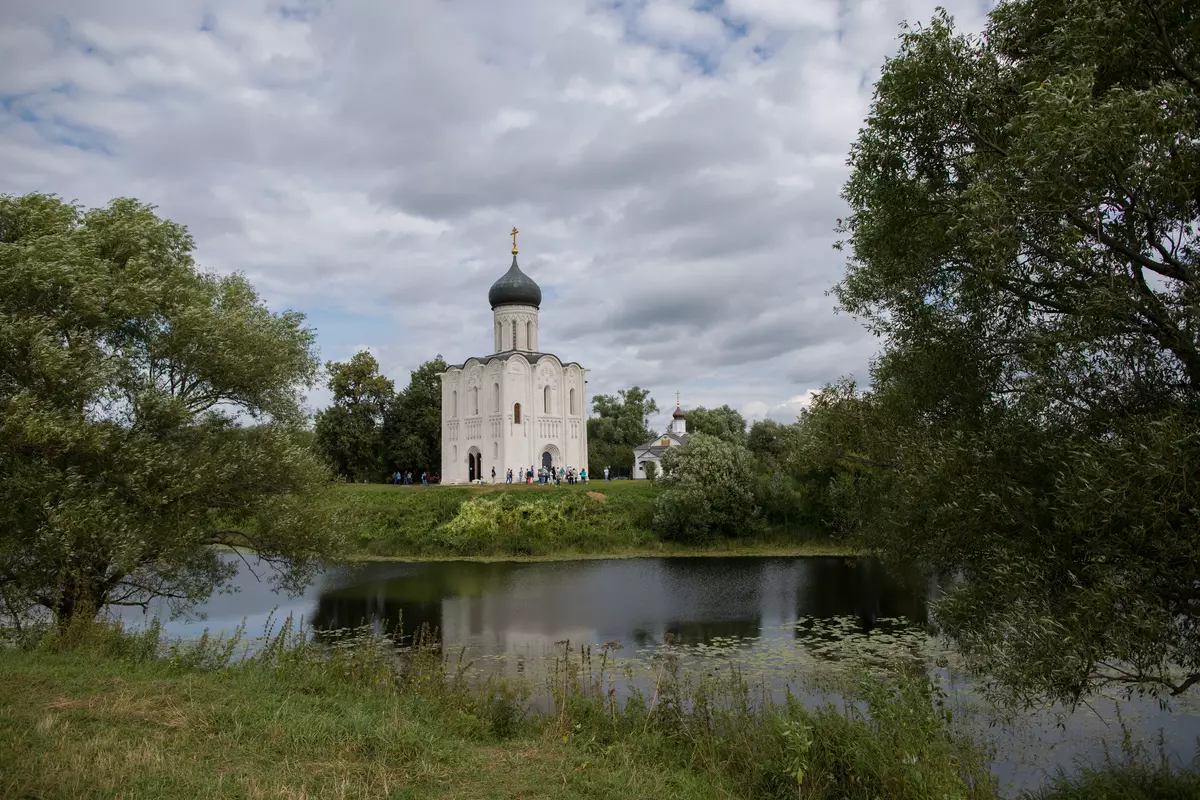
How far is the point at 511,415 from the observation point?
44.3 m

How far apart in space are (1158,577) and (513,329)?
4171 cm

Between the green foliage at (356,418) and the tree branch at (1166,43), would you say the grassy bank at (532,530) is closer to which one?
the green foliage at (356,418)

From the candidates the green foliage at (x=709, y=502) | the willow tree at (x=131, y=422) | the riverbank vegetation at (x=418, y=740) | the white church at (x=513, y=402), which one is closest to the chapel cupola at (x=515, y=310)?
the white church at (x=513, y=402)

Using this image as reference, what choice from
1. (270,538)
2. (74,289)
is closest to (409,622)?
(270,538)

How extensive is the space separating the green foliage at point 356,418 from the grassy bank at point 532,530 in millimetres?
11980

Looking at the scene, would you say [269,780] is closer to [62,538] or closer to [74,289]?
[62,538]

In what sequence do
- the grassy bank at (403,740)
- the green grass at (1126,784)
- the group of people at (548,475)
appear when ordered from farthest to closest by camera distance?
the group of people at (548,475) < the green grass at (1126,784) < the grassy bank at (403,740)

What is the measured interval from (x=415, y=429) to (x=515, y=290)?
10626 millimetres

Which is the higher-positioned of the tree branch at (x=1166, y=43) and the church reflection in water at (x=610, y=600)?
the tree branch at (x=1166, y=43)

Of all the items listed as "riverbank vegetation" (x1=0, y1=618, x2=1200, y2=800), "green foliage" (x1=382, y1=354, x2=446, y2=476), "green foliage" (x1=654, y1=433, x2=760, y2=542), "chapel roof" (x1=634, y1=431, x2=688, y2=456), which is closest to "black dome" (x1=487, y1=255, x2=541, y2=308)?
"green foliage" (x1=382, y1=354, x2=446, y2=476)

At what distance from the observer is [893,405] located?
976cm

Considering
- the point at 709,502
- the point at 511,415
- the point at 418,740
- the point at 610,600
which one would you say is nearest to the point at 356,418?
the point at 511,415

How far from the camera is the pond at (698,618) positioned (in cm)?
922

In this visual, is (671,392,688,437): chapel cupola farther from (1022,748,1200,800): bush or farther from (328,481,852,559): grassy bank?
(1022,748,1200,800): bush
